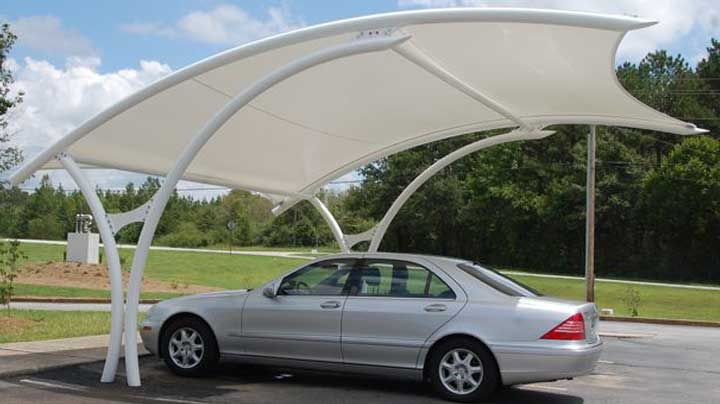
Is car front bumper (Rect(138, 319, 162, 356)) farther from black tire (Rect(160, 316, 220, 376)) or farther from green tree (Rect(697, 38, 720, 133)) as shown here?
green tree (Rect(697, 38, 720, 133))

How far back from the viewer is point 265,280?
4175cm

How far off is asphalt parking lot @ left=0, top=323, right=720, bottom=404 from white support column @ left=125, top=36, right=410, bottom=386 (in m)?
0.61

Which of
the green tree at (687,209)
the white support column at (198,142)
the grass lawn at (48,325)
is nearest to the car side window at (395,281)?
the white support column at (198,142)

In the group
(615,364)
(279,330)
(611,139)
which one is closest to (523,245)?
(611,139)

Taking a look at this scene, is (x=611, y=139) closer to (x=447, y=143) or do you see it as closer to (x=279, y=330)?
(x=447, y=143)

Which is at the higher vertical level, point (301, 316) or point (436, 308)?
point (436, 308)

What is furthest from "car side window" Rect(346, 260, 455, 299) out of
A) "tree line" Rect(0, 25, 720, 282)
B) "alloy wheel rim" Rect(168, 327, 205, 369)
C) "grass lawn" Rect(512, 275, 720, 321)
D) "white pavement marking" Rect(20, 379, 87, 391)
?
"tree line" Rect(0, 25, 720, 282)

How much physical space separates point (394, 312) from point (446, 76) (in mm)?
2957

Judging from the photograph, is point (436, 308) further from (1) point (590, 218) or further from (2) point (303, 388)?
(1) point (590, 218)

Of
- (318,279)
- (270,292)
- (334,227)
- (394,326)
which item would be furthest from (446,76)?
(334,227)

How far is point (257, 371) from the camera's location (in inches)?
402

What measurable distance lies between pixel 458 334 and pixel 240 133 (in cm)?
506

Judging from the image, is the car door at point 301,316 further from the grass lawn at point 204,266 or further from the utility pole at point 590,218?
the grass lawn at point 204,266

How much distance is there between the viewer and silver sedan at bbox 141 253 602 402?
821 cm
